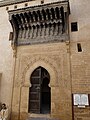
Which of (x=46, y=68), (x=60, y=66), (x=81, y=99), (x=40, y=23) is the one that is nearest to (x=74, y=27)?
(x=40, y=23)

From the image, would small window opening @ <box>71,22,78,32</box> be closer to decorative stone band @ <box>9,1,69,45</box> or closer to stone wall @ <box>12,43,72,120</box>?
decorative stone band @ <box>9,1,69,45</box>

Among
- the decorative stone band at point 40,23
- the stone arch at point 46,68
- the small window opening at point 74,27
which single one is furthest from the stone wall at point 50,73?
the small window opening at point 74,27

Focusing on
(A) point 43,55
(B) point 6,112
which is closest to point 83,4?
(A) point 43,55

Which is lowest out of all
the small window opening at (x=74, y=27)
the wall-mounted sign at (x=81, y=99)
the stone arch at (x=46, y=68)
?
the wall-mounted sign at (x=81, y=99)

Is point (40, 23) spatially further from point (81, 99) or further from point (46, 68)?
point (81, 99)

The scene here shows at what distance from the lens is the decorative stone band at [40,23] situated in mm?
6047

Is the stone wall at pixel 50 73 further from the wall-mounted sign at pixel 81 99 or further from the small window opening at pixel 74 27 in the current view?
the small window opening at pixel 74 27

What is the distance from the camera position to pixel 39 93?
18.7 feet

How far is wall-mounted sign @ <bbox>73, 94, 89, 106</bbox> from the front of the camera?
5188 mm

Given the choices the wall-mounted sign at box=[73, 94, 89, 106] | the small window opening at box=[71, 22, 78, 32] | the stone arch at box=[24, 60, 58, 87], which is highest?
the small window opening at box=[71, 22, 78, 32]

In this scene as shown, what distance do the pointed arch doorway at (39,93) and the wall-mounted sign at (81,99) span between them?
1.03 metres

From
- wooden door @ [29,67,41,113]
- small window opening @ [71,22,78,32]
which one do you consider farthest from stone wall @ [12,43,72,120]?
small window opening @ [71,22,78,32]

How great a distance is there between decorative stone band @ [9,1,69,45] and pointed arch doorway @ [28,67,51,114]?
1294 millimetres

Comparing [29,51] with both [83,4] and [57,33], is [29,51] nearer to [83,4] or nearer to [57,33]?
[57,33]
